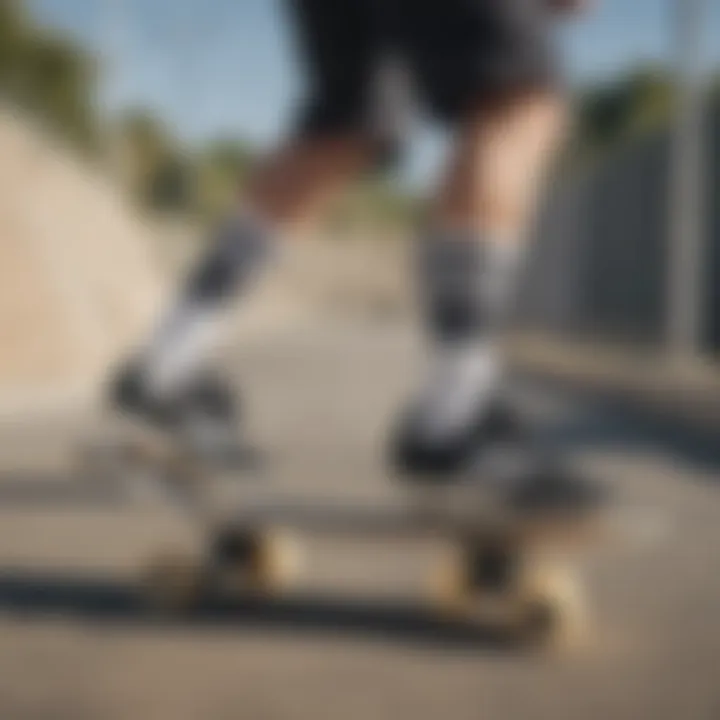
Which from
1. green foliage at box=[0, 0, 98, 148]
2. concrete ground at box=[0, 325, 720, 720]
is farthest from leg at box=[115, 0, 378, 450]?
green foliage at box=[0, 0, 98, 148]

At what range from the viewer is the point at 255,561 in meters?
2.81

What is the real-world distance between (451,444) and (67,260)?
2.11ft

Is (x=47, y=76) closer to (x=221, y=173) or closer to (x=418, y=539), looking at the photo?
(x=221, y=173)

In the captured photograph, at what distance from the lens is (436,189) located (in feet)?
7.07

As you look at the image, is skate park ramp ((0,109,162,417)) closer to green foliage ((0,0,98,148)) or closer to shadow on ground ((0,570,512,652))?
green foliage ((0,0,98,148))

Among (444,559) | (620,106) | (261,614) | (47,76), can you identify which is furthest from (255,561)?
(620,106)

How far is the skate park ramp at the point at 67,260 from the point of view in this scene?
7.53 feet

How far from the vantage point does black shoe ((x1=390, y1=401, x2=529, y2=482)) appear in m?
2.34

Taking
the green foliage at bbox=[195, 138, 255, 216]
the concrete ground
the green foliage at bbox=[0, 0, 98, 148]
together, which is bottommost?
the concrete ground

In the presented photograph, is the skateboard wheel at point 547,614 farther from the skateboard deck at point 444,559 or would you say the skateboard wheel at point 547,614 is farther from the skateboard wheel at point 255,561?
the skateboard wheel at point 255,561

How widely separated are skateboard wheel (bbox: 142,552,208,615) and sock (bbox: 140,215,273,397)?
0.42 m

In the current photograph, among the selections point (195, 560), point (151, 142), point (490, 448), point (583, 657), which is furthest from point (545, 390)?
point (151, 142)

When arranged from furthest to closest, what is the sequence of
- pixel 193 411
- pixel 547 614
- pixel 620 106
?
pixel 547 614 < pixel 193 411 < pixel 620 106

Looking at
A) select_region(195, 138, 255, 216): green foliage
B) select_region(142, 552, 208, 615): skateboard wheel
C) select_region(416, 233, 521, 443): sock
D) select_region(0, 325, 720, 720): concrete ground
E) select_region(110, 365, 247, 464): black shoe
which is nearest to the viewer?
select_region(195, 138, 255, 216): green foliage
